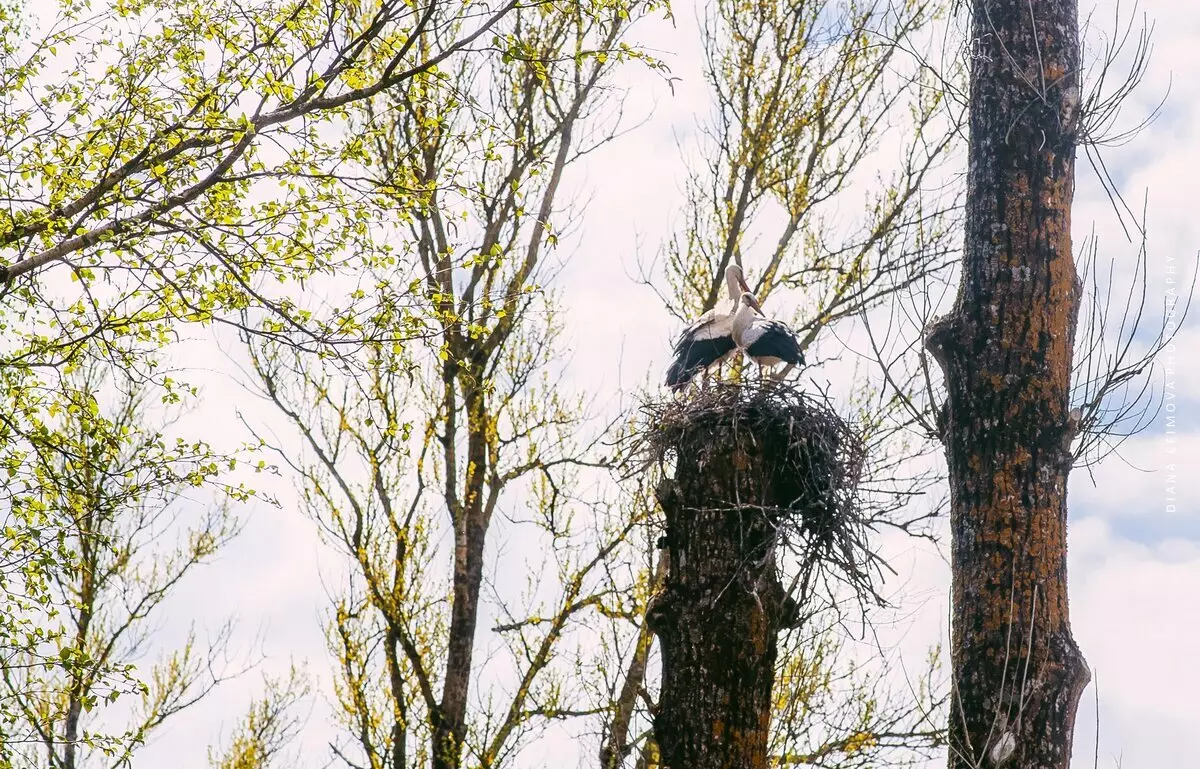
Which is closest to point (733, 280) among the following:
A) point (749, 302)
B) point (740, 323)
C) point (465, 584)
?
point (749, 302)

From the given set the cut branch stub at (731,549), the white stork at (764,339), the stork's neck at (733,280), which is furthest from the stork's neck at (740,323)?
the cut branch stub at (731,549)

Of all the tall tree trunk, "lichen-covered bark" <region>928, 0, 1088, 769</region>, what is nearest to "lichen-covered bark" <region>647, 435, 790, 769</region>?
"lichen-covered bark" <region>928, 0, 1088, 769</region>

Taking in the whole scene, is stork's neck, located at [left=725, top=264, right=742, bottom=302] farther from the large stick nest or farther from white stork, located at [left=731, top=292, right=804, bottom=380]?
the large stick nest

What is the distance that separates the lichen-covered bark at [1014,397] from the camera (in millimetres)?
Answer: 5148

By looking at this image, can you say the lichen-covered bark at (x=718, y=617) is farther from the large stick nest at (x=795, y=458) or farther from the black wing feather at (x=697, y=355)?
the black wing feather at (x=697, y=355)

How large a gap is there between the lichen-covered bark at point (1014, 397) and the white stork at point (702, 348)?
161 centimetres

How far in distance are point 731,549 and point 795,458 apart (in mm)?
635

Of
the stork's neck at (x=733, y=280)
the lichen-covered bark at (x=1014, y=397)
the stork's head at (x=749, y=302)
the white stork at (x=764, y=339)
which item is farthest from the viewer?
the stork's neck at (x=733, y=280)

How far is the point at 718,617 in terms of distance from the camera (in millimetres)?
5316

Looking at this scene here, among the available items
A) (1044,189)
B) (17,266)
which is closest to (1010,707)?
(1044,189)

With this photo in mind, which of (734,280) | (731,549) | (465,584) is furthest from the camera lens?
(465,584)

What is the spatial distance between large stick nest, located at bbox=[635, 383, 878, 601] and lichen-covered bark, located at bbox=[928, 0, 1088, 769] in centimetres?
50

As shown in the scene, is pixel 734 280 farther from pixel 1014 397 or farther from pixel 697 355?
pixel 1014 397

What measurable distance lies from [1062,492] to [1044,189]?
142 centimetres
